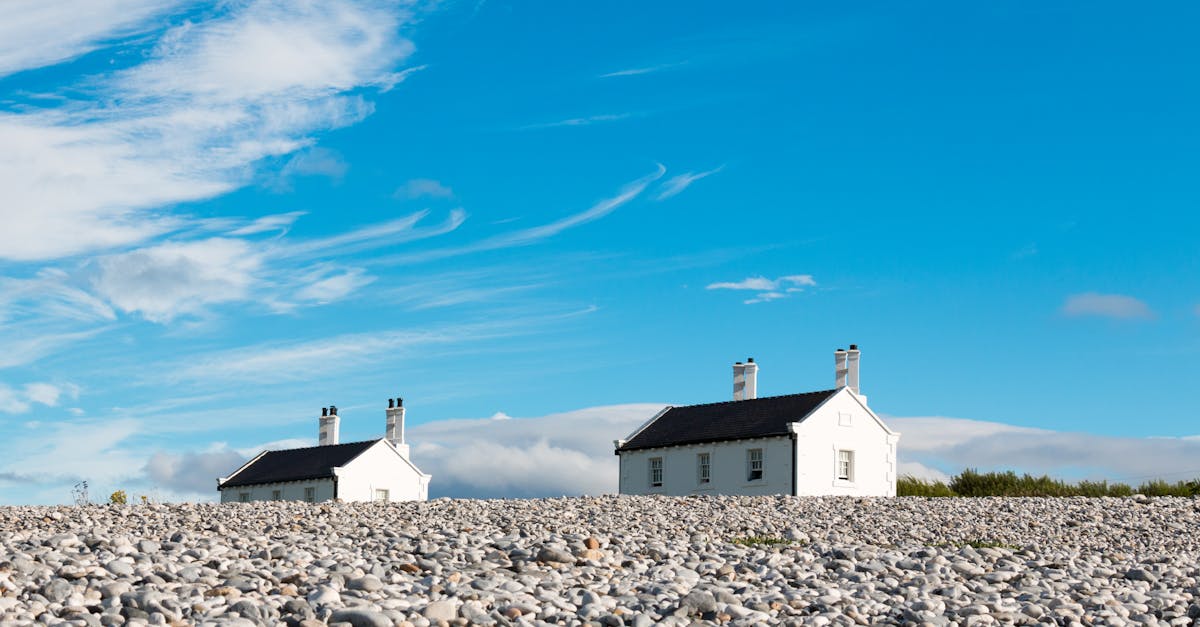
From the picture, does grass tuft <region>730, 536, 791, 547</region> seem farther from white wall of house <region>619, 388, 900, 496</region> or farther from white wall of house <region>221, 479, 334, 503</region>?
white wall of house <region>221, 479, 334, 503</region>

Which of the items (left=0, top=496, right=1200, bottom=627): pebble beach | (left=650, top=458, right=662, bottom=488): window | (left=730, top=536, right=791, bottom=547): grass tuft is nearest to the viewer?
(left=0, top=496, right=1200, bottom=627): pebble beach

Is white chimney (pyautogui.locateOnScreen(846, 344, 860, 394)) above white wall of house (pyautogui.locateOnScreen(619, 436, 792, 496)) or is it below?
above

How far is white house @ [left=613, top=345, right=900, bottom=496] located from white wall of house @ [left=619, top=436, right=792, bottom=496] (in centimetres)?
3

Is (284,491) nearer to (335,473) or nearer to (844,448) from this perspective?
(335,473)

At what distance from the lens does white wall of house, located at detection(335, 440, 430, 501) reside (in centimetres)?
4619

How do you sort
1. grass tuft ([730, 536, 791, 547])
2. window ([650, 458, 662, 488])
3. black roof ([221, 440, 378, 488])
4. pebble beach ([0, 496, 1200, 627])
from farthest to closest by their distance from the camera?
black roof ([221, 440, 378, 488])
window ([650, 458, 662, 488])
grass tuft ([730, 536, 791, 547])
pebble beach ([0, 496, 1200, 627])

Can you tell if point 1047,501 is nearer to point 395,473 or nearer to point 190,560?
point 190,560

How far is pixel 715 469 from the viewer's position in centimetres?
3894

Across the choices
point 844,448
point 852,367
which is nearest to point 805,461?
point 844,448

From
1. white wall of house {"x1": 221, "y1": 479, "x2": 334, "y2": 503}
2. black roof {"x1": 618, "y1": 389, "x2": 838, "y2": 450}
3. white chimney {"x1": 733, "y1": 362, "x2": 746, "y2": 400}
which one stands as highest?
A: white chimney {"x1": 733, "y1": 362, "x2": 746, "y2": 400}

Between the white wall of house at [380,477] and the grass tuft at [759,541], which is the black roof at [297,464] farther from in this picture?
the grass tuft at [759,541]

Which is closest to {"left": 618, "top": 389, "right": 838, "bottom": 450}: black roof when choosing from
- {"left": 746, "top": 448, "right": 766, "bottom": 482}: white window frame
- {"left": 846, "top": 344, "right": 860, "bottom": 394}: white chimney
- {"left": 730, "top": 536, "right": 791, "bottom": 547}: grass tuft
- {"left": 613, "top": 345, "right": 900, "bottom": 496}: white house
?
{"left": 613, "top": 345, "right": 900, "bottom": 496}: white house

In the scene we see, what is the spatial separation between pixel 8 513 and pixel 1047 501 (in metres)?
18.5

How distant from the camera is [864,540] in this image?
1703 centimetres
